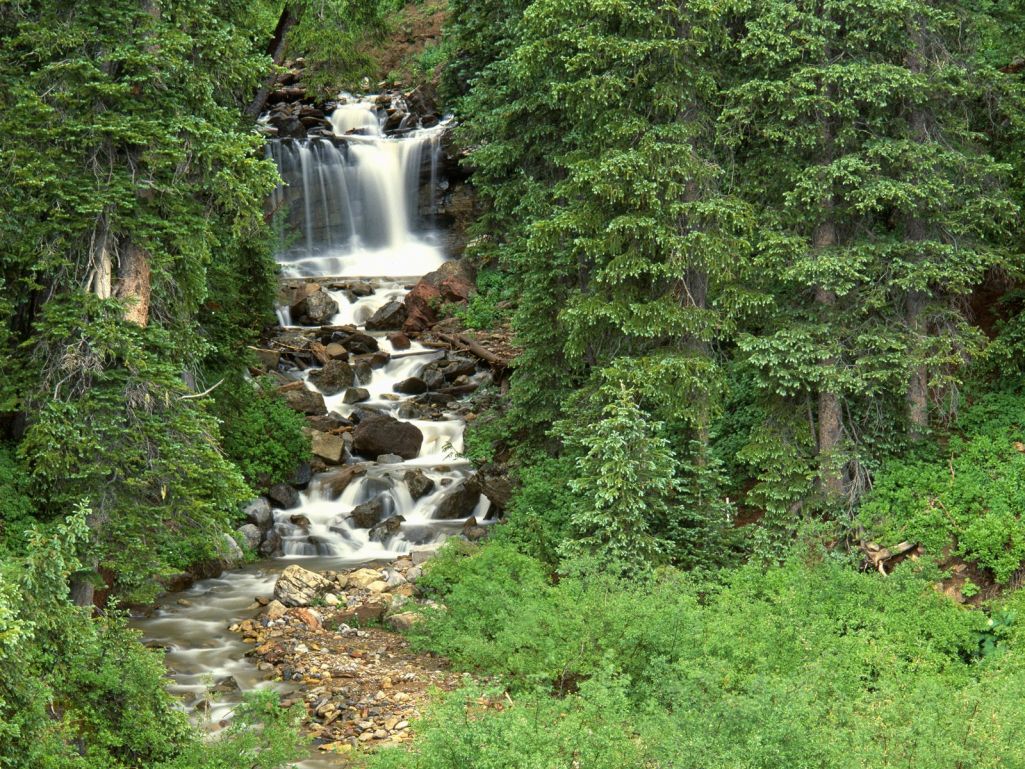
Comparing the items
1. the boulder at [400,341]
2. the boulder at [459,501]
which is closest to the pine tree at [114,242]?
the boulder at [459,501]

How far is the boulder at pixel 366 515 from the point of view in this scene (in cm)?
1953

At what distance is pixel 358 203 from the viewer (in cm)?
3300

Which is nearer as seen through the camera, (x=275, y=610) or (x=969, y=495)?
(x=969, y=495)

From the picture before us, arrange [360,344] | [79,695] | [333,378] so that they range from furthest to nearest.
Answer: [360,344] < [333,378] < [79,695]

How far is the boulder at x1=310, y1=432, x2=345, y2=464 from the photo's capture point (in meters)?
21.4

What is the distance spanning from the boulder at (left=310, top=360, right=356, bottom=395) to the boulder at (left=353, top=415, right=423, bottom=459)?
2.51 meters

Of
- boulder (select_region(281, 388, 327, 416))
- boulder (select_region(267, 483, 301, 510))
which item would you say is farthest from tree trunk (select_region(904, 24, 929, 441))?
boulder (select_region(281, 388, 327, 416))

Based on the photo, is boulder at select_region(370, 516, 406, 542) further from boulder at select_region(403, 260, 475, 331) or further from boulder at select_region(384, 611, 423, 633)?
boulder at select_region(403, 260, 475, 331)

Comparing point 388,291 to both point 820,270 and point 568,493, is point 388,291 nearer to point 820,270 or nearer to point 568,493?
point 568,493

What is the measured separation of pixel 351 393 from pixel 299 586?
828cm

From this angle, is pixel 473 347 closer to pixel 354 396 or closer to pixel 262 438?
pixel 354 396

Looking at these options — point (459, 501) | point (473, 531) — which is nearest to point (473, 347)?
point (459, 501)

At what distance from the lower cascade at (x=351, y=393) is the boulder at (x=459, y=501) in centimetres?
3

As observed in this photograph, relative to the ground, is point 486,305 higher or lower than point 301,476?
higher
